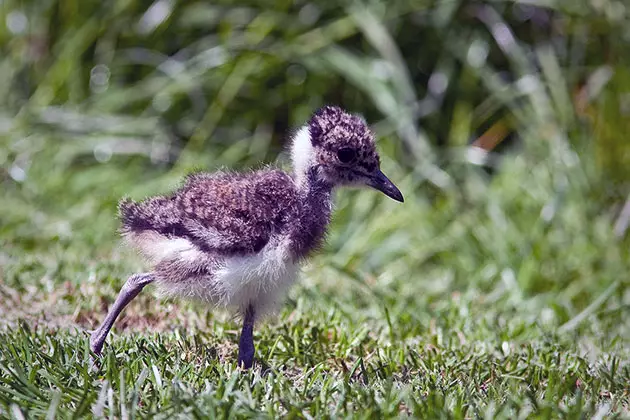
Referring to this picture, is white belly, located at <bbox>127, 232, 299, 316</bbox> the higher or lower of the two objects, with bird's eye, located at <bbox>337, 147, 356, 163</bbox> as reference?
lower

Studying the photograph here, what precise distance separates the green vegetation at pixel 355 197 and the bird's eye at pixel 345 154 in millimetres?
678

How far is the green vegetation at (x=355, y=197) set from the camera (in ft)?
9.77

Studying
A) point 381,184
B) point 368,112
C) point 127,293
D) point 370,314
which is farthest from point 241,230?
point 368,112

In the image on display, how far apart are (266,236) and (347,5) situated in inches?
139

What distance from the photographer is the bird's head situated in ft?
11.3

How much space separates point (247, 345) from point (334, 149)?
2.63ft

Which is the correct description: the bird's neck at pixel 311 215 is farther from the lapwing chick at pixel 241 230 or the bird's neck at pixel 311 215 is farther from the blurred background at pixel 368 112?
the blurred background at pixel 368 112

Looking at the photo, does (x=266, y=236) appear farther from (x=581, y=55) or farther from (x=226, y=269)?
(x=581, y=55)

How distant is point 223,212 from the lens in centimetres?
315

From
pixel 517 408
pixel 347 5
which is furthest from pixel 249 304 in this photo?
pixel 347 5

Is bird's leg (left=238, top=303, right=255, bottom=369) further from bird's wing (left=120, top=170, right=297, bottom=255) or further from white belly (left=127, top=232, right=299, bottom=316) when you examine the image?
bird's wing (left=120, top=170, right=297, bottom=255)

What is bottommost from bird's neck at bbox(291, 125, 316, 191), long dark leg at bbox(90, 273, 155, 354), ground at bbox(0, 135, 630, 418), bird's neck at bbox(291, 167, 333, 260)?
ground at bbox(0, 135, 630, 418)

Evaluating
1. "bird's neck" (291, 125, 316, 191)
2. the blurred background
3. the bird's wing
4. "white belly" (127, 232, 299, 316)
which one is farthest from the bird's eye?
the blurred background

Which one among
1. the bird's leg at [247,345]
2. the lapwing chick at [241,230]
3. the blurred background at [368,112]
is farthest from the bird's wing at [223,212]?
the blurred background at [368,112]
